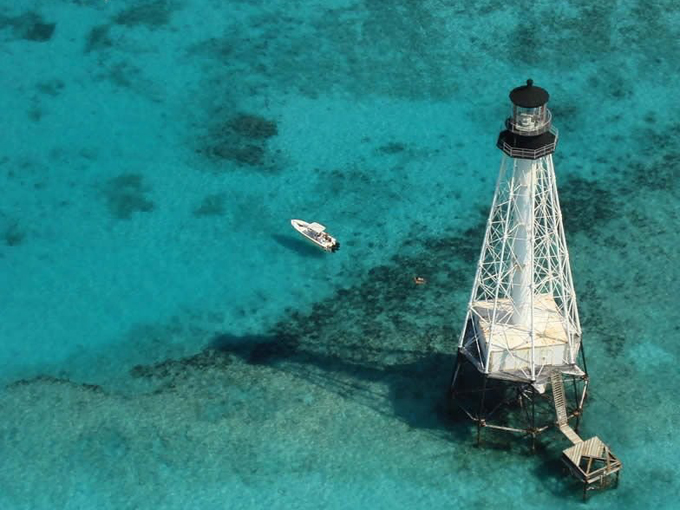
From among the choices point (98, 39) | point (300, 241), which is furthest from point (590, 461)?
point (98, 39)

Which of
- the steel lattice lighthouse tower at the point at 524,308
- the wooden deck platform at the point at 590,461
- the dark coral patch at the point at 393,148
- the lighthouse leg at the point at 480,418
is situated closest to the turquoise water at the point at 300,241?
the dark coral patch at the point at 393,148

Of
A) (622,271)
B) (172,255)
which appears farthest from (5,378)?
(622,271)

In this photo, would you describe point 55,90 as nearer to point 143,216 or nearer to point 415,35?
point 143,216

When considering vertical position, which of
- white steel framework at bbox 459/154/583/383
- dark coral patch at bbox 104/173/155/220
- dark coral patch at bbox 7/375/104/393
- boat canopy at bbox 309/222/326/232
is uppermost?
white steel framework at bbox 459/154/583/383

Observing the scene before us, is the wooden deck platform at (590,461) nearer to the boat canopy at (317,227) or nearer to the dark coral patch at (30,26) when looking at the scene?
the boat canopy at (317,227)

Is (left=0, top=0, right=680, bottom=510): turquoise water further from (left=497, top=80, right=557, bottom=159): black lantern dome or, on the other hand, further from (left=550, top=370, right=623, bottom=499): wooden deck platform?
(left=497, top=80, right=557, bottom=159): black lantern dome

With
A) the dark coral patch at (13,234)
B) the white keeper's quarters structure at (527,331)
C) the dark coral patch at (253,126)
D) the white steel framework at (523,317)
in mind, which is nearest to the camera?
the white keeper's quarters structure at (527,331)

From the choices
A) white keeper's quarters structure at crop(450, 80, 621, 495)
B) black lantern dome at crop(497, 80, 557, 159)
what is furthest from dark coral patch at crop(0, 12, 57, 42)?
black lantern dome at crop(497, 80, 557, 159)
